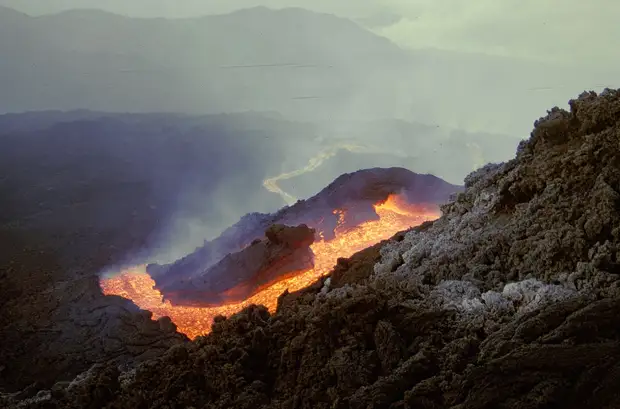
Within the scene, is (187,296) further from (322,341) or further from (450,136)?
(450,136)

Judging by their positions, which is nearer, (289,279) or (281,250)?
(289,279)

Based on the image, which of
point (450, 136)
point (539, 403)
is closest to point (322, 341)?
point (539, 403)

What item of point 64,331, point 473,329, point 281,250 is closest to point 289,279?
point 281,250

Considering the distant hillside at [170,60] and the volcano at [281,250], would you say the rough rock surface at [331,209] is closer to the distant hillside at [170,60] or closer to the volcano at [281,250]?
the volcano at [281,250]

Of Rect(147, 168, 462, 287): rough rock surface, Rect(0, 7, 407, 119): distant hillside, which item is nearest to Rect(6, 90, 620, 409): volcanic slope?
Rect(147, 168, 462, 287): rough rock surface

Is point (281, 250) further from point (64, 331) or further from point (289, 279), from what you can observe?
point (64, 331)

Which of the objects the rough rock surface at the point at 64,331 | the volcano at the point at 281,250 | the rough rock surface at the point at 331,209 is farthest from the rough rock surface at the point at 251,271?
the rough rock surface at the point at 64,331
